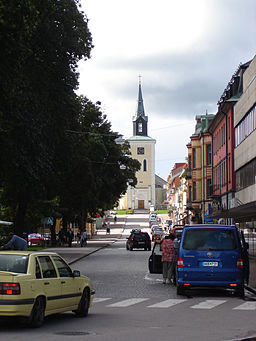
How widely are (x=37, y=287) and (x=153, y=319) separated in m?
2.92

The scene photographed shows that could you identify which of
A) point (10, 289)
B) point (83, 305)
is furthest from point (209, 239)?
point (10, 289)

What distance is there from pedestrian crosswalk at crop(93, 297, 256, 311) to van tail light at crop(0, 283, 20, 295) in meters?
5.45

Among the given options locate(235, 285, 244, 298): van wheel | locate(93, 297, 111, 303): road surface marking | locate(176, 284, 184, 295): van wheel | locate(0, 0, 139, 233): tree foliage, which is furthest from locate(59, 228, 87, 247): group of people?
locate(235, 285, 244, 298): van wheel

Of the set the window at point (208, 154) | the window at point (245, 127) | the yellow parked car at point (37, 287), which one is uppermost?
the window at point (208, 154)

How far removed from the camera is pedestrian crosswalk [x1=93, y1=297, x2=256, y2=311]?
16.7 metres

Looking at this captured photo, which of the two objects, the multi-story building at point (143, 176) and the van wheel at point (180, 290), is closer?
the van wheel at point (180, 290)

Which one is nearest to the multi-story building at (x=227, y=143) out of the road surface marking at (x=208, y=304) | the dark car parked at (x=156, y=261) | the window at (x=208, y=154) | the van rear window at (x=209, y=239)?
the window at (x=208, y=154)

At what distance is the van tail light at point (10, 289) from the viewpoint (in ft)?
38.8

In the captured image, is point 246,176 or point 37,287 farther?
point 246,176

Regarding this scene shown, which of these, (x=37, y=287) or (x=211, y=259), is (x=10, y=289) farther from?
(x=211, y=259)

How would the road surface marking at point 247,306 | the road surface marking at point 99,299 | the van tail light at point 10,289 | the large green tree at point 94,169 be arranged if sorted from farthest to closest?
the large green tree at point 94,169, the road surface marking at point 99,299, the road surface marking at point 247,306, the van tail light at point 10,289

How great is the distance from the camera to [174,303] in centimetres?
1758

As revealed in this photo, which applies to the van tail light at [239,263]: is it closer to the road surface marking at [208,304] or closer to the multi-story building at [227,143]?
the road surface marking at [208,304]

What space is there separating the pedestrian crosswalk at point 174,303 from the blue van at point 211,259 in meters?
0.70
